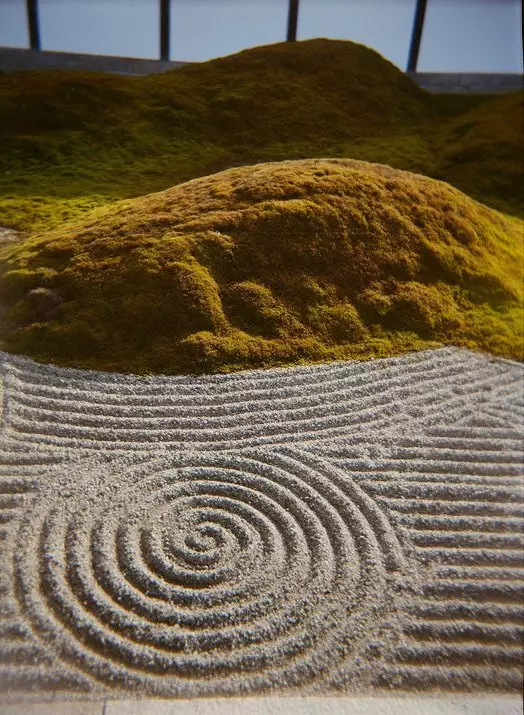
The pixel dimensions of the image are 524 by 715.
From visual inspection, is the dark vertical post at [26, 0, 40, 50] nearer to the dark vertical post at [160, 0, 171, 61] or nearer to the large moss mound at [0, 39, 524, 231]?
the large moss mound at [0, 39, 524, 231]

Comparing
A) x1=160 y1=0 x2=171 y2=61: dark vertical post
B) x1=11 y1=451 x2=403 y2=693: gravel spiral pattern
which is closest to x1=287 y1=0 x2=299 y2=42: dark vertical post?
x1=160 y1=0 x2=171 y2=61: dark vertical post

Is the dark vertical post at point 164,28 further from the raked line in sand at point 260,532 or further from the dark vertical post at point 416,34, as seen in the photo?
the raked line in sand at point 260,532

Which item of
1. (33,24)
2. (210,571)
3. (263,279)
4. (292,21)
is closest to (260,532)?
(210,571)

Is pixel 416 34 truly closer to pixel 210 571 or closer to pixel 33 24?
pixel 33 24

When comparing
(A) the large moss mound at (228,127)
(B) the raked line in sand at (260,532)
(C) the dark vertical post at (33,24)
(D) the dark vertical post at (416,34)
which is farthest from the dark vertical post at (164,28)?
(B) the raked line in sand at (260,532)

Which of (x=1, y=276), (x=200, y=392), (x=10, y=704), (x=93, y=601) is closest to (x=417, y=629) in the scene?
(x=93, y=601)

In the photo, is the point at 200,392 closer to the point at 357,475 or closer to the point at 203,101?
the point at 357,475
